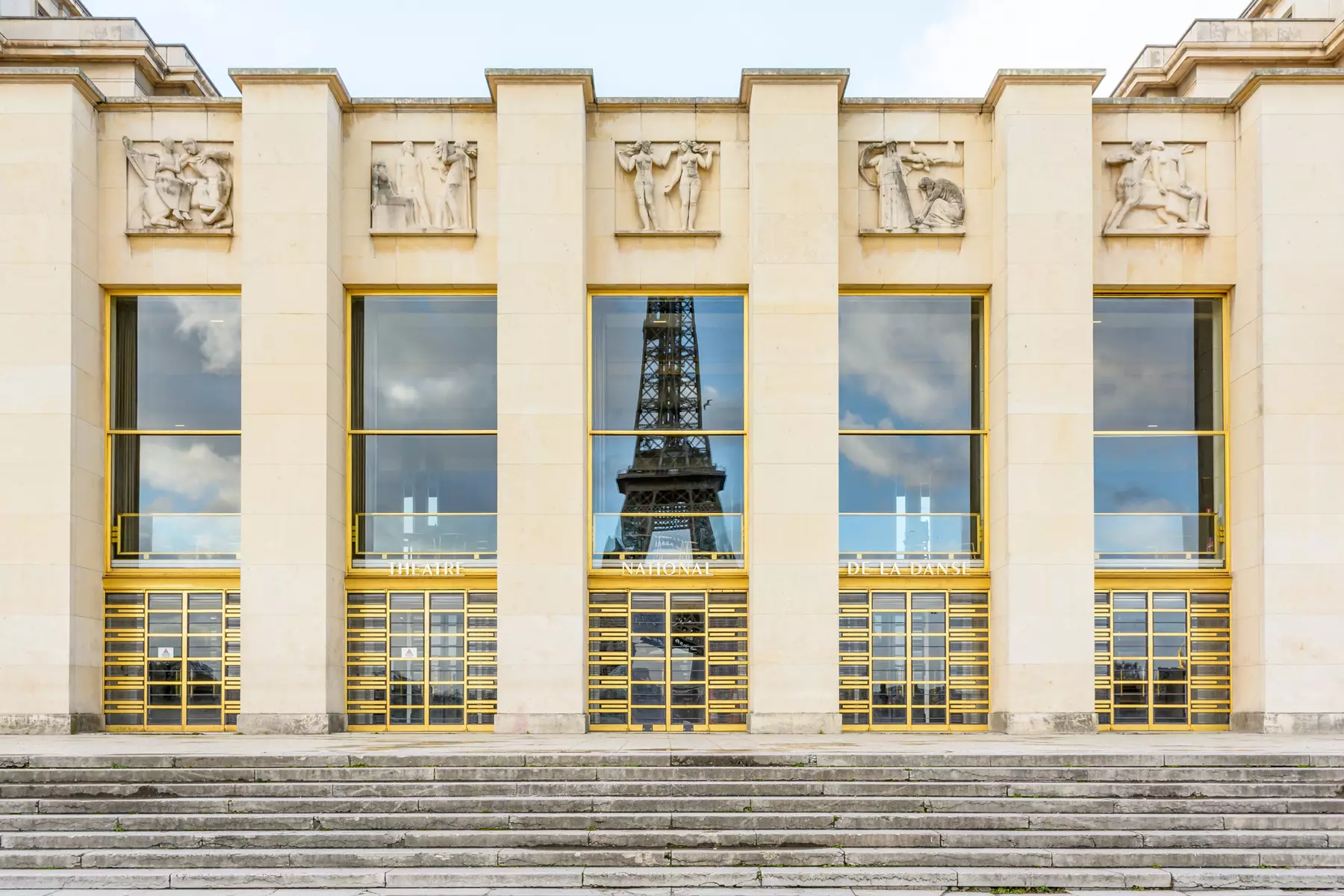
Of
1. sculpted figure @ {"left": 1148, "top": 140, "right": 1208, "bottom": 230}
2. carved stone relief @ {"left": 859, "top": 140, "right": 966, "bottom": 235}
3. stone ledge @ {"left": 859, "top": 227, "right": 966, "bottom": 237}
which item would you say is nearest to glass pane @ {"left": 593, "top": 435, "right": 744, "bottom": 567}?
stone ledge @ {"left": 859, "top": 227, "right": 966, "bottom": 237}

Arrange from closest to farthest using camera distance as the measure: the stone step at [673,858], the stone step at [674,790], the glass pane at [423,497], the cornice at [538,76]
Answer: the stone step at [673,858] → the stone step at [674,790] → the cornice at [538,76] → the glass pane at [423,497]

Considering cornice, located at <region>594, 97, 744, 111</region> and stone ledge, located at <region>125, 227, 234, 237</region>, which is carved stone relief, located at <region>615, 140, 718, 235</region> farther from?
stone ledge, located at <region>125, 227, 234, 237</region>

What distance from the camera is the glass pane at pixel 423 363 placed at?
78.8 ft

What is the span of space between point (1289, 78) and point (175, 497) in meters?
21.2

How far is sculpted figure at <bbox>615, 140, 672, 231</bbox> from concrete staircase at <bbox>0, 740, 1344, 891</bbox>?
10574 millimetres

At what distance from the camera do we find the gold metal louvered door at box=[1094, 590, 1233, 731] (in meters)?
23.4

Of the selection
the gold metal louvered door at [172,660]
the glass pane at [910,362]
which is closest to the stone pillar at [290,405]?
the gold metal louvered door at [172,660]

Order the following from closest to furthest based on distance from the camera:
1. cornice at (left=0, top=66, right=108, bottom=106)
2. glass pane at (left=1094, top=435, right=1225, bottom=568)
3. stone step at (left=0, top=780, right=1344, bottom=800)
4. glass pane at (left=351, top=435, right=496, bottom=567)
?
stone step at (left=0, top=780, right=1344, bottom=800), cornice at (left=0, top=66, right=108, bottom=106), glass pane at (left=351, top=435, right=496, bottom=567), glass pane at (left=1094, top=435, right=1225, bottom=568)

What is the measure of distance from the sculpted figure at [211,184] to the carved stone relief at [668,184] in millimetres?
7025

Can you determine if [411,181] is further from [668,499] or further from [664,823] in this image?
[664,823]

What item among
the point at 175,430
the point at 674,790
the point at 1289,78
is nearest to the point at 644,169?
the point at 175,430

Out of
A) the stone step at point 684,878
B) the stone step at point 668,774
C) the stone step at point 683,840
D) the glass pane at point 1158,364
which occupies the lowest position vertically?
the stone step at point 684,878

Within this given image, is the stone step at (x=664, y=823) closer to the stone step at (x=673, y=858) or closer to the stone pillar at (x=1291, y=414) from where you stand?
the stone step at (x=673, y=858)

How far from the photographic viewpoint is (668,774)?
1650 cm
